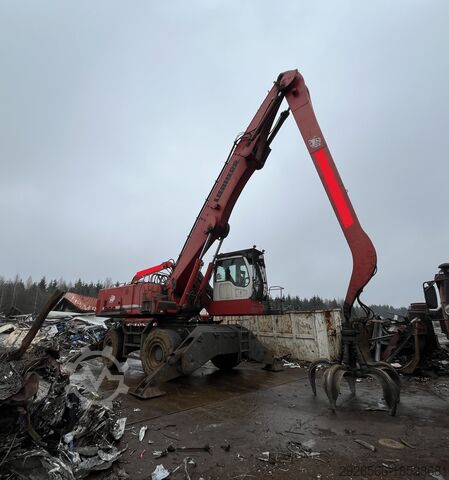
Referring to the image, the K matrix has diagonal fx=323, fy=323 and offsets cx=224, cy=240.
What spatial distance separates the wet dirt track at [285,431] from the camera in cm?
314

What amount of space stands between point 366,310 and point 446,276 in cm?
264

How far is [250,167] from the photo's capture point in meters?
7.79

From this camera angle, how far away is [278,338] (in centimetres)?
1078

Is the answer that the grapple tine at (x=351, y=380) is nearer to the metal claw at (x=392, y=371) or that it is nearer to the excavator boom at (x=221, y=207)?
the metal claw at (x=392, y=371)

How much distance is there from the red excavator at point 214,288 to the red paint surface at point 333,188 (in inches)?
16.3

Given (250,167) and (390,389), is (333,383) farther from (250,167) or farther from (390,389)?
(250,167)

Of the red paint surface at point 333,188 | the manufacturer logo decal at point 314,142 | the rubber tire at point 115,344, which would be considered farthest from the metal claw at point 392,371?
the rubber tire at point 115,344

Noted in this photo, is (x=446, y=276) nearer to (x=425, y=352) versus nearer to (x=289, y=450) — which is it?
(x=425, y=352)

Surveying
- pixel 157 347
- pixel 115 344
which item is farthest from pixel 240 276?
pixel 115 344

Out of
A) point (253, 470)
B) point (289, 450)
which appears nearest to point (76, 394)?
point (253, 470)

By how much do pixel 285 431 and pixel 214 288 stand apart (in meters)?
4.62

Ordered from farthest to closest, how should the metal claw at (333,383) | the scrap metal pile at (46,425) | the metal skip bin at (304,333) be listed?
the metal skip bin at (304,333) → the metal claw at (333,383) → the scrap metal pile at (46,425)

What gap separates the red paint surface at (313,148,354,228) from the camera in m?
5.49

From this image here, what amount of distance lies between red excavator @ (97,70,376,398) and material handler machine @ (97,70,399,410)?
21 millimetres
